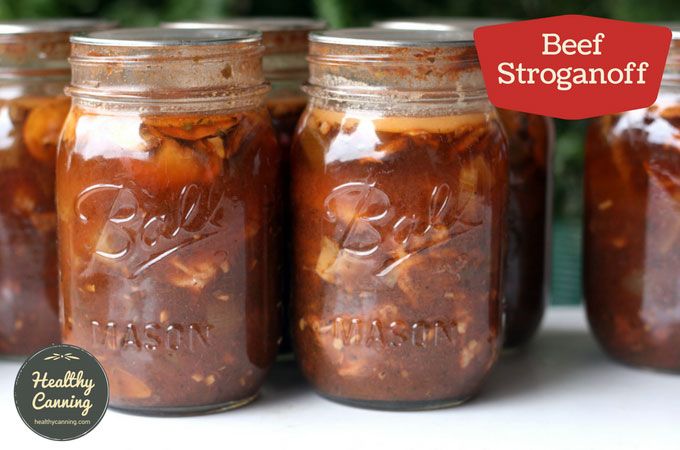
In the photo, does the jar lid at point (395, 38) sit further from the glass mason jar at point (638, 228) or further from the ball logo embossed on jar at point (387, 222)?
the glass mason jar at point (638, 228)

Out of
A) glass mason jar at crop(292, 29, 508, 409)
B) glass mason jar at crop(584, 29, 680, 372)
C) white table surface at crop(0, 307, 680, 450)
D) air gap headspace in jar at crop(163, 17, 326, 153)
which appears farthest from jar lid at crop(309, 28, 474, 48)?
white table surface at crop(0, 307, 680, 450)

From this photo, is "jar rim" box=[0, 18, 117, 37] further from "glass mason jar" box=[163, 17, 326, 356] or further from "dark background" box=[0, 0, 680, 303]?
"dark background" box=[0, 0, 680, 303]

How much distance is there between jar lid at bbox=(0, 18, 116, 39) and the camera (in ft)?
4.31

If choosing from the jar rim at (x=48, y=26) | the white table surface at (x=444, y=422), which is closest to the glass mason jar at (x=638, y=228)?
the white table surface at (x=444, y=422)

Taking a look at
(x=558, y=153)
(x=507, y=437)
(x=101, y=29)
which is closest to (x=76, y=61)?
(x=101, y=29)

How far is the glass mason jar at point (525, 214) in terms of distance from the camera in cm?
141

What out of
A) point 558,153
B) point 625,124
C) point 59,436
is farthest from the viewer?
point 558,153

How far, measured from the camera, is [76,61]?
3.87ft

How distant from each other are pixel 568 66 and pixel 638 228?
0.96ft

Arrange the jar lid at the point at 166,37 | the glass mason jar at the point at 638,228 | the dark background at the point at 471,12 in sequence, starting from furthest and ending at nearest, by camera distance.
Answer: the dark background at the point at 471,12
the glass mason jar at the point at 638,228
the jar lid at the point at 166,37

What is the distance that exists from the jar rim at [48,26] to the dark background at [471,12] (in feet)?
2.25

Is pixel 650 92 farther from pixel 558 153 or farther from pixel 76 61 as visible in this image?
pixel 558 153

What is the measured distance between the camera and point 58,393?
3.73 feet

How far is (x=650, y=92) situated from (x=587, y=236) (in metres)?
0.32
